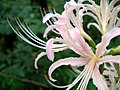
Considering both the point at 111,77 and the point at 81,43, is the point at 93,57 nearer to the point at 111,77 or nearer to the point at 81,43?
the point at 81,43

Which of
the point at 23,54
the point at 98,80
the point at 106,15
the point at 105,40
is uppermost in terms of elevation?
the point at 23,54

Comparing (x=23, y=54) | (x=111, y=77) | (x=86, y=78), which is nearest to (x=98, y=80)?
(x=86, y=78)

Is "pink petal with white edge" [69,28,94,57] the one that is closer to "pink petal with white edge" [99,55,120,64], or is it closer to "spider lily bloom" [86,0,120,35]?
"pink petal with white edge" [99,55,120,64]

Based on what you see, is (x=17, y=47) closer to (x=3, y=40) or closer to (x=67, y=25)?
(x=3, y=40)

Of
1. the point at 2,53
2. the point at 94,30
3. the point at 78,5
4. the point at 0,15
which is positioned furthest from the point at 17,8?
the point at 78,5

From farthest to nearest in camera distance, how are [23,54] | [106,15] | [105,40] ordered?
[23,54] → [106,15] → [105,40]

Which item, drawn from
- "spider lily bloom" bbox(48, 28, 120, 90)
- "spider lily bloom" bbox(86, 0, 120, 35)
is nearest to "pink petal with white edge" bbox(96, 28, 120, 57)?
"spider lily bloom" bbox(48, 28, 120, 90)
